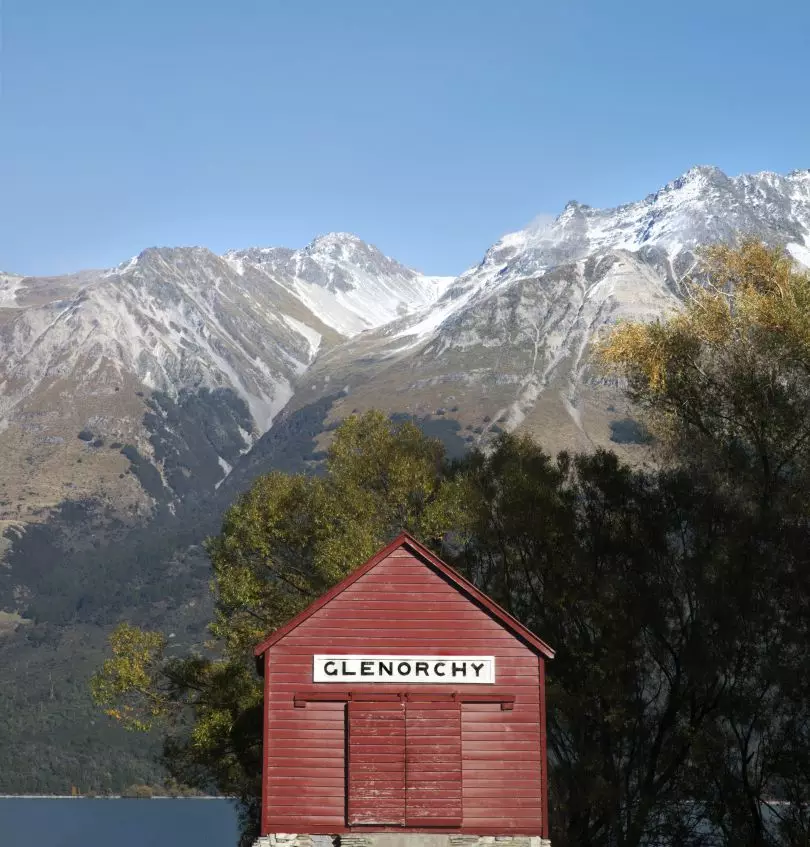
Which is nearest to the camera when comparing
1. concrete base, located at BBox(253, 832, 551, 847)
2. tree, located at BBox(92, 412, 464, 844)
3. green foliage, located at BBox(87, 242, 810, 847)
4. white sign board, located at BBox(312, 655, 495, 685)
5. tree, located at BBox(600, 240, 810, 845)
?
concrete base, located at BBox(253, 832, 551, 847)

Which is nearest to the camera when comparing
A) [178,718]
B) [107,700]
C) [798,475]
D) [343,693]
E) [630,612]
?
[343,693]

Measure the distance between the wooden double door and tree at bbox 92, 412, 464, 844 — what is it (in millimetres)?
12351

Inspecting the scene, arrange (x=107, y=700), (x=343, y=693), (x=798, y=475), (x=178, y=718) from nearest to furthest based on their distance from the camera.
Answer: (x=343, y=693) < (x=798, y=475) < (x=107, y=700) < (x=178, y=718)

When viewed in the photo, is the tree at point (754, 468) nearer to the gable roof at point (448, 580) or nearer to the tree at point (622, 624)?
the tree at point (622, 624)

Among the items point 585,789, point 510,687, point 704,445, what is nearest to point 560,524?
point 704,445

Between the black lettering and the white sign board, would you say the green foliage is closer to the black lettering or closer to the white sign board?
the white sign board

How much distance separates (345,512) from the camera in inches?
2004

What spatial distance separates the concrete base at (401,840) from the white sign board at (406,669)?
14.2ft

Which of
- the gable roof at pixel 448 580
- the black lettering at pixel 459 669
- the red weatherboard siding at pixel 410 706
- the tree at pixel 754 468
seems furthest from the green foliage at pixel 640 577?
the black lettering at pixel 459 669

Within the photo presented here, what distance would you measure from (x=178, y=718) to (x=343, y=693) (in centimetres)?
1888

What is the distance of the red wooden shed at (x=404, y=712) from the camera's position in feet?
114

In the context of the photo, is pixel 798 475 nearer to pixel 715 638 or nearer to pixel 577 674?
pixel 715 638

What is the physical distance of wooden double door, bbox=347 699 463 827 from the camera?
34812mm

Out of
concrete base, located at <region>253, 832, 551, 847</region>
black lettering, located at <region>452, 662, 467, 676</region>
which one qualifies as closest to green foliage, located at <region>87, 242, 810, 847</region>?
black lettering, located at <region>452, 662, 467, 676</region>
